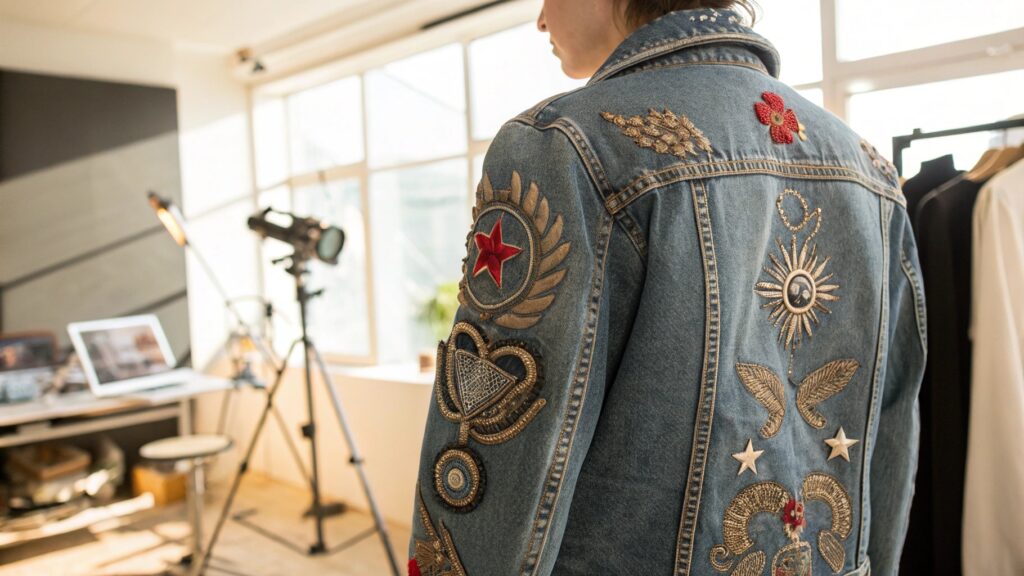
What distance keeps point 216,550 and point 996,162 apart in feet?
11.9

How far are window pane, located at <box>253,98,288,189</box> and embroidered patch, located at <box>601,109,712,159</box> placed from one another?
4996mm

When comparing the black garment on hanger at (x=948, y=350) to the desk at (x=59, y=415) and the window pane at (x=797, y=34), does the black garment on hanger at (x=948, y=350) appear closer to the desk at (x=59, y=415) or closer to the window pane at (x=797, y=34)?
the window pane at (x=797, y=34)

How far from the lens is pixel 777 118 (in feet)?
2.48

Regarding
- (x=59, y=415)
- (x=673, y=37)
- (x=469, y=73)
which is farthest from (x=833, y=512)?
(x=59, y=415)

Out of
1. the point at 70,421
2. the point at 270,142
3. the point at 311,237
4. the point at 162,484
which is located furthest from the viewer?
the point at 270,142

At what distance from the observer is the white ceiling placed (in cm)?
396

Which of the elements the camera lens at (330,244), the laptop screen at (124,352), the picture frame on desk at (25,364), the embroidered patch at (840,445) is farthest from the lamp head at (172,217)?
the embroidered patch at (840,445)

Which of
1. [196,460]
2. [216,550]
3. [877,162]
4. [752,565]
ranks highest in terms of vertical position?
[877,162]

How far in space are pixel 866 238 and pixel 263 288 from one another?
5.00 meters

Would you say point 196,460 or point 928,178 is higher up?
point 928,178

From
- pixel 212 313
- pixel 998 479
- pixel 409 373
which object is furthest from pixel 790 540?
pixel 212 313

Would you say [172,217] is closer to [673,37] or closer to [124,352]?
[124,352]

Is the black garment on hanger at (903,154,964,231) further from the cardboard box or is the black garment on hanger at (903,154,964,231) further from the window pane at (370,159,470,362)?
the cardboard box

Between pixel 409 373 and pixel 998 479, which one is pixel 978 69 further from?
pixel 409 373
